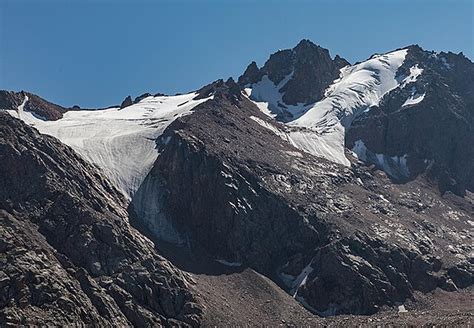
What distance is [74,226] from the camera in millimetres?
98375

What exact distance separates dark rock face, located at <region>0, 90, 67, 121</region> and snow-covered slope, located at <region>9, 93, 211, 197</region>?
1.93 meters

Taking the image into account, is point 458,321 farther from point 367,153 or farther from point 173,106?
point 173,106

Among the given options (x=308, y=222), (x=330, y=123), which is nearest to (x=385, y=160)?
(x=330, y=123)

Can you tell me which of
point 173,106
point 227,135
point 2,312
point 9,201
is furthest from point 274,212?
point 173,106

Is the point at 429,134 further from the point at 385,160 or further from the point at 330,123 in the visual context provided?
the point at 330,123

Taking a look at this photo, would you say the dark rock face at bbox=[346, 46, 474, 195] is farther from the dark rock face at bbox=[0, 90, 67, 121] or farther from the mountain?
the dark rock face at bbox=[0, 90, 67, 121]

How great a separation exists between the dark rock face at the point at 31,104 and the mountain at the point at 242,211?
20.0 inches

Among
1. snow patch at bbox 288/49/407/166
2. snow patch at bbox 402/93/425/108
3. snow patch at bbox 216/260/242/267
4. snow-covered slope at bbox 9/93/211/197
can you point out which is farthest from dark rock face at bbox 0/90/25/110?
snow patch at bbox 402/93/425/108

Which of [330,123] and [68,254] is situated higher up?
[330,123]

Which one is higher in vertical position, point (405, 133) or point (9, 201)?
point (405, 133)

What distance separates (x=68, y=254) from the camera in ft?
308

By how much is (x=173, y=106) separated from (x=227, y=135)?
142 feet

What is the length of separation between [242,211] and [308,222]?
11.8 m

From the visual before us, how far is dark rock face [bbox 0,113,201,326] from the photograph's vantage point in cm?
8231
